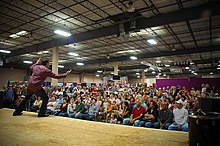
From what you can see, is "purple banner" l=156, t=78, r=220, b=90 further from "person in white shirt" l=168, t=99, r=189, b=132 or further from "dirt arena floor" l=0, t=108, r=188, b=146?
"dirt arena floor" l=0, t=108, r=188, b=146

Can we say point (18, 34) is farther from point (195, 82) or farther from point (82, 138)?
point (195, 82)

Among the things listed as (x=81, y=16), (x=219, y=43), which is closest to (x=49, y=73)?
(x=81, y=16)

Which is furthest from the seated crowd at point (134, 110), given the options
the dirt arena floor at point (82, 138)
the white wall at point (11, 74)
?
the white wall at point (11, 74)

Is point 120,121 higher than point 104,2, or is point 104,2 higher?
point 104,2

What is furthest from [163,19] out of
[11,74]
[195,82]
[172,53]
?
[11,74]

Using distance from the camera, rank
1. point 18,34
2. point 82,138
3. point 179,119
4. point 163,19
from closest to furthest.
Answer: point 82,138
point 179,119
point 163,19
point 18,34

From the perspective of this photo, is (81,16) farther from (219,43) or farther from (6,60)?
(6,60)

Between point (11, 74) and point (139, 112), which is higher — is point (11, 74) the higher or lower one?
the higher one

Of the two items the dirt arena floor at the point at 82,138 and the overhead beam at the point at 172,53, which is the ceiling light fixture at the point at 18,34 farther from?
the dirt arena floor at the point at 82,138

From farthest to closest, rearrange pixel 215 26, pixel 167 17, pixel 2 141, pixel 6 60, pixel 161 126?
pixel 6 60 → pixel 215 26 → pixel 167 17 → pixel 161 126 → pixel 2 141

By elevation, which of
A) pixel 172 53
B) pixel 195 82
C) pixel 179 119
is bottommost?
pixel 179 119

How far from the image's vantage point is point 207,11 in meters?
7.11

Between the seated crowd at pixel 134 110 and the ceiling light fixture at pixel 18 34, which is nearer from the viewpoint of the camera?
the seated crowd at pixel 134 110

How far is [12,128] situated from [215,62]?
70.4 ft
